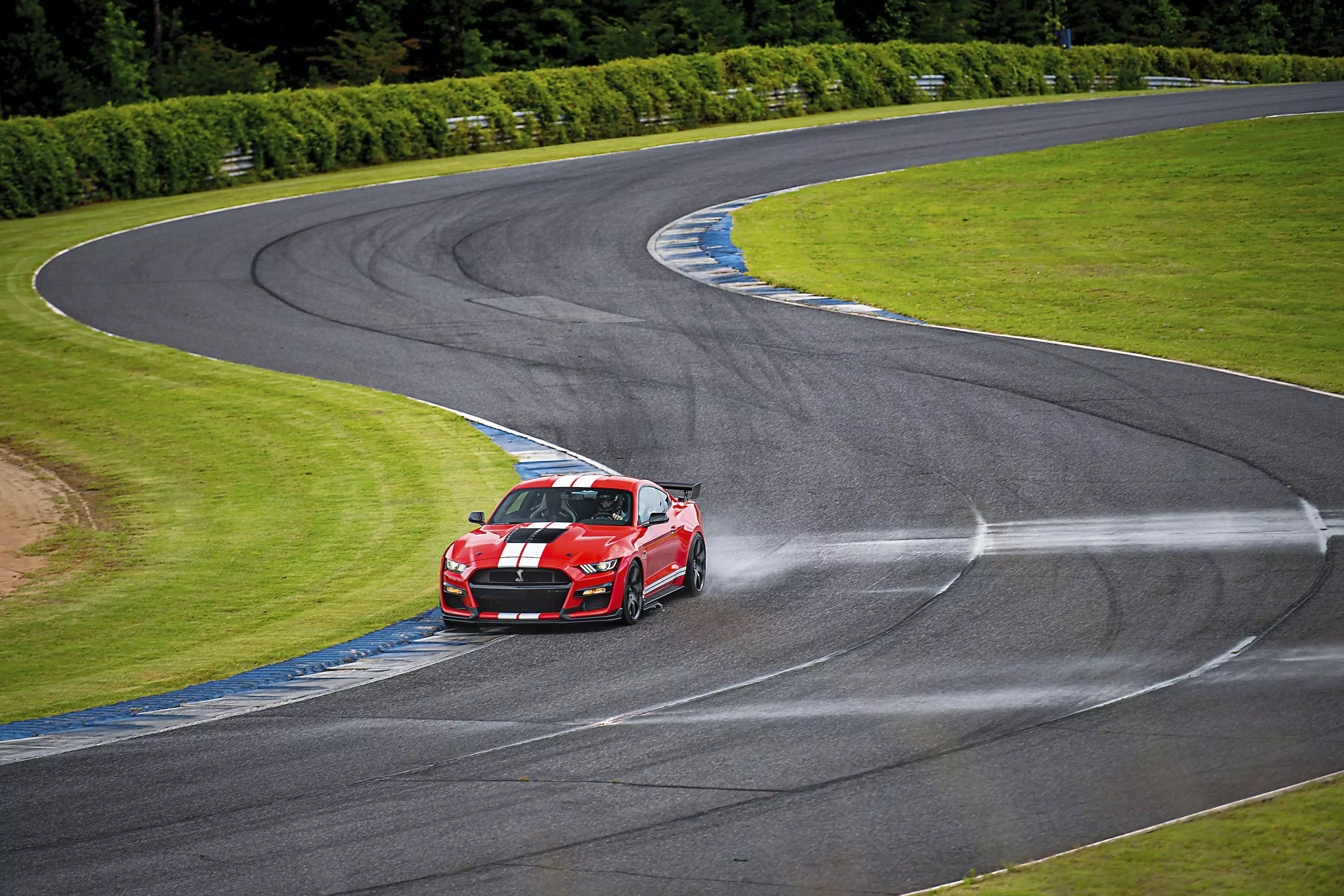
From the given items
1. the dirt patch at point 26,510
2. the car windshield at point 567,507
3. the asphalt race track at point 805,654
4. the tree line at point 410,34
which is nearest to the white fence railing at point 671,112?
the tree line at point 410,34

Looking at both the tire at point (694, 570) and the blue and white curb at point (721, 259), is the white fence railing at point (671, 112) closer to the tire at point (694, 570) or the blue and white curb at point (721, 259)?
the blue and white curb at point (721, 259)

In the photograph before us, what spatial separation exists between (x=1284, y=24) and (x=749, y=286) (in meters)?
82.2

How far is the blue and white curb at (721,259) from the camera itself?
27984 mm

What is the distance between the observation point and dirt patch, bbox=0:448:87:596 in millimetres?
17094

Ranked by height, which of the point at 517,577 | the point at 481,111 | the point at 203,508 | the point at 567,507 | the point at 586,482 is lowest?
the point at 203,508

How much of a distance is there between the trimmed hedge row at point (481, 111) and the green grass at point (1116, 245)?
12654 mm

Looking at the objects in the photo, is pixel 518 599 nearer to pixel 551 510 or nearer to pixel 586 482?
pixel 551 510

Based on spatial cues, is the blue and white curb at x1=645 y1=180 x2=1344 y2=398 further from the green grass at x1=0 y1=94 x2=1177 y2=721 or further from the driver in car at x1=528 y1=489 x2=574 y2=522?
the driver in car at x1=528 y1=489 x2=574 y2=522

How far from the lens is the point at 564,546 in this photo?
14148 millimetres

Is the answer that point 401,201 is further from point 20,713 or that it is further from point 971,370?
point 20,713

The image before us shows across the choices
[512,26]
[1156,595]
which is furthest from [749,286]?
[512,26]

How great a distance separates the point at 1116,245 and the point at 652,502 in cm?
2067

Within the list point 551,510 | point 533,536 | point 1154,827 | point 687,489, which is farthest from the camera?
point 687,489

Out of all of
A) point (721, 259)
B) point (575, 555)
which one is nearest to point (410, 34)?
point (721, 259)
